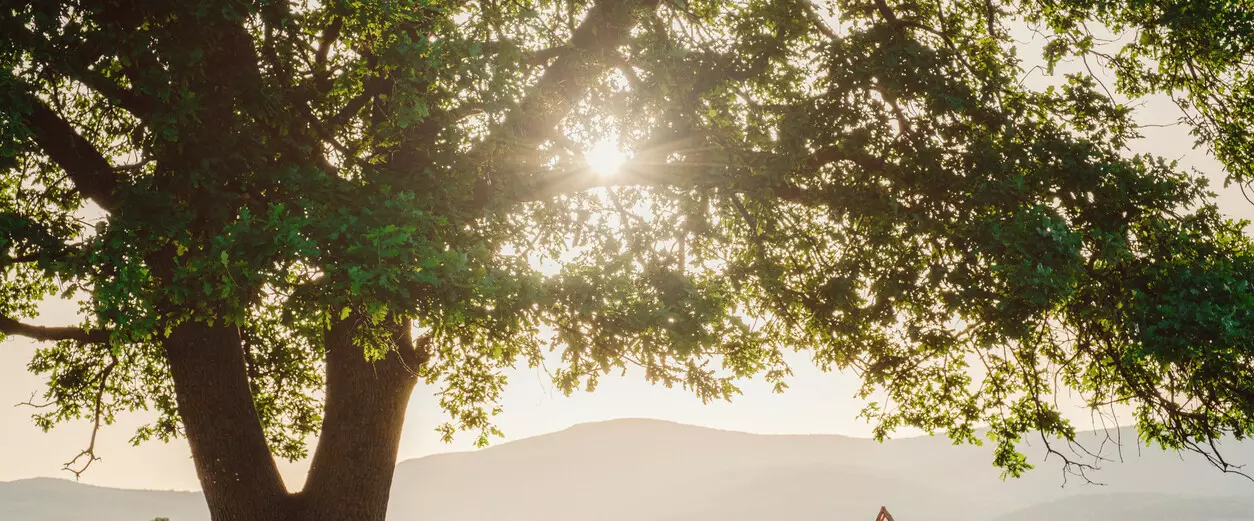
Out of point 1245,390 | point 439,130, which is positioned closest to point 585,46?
point 439,130

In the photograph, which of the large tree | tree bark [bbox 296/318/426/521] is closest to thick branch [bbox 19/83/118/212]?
the large tree

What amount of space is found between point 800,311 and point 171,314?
8467 mm

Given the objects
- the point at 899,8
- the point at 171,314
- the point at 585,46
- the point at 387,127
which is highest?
the point at 899,8

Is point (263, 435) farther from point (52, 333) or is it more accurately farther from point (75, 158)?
point (75, 158)

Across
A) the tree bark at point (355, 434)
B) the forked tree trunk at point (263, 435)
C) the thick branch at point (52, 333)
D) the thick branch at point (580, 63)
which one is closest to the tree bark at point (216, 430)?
the forked tree trunk at point (263, 435)

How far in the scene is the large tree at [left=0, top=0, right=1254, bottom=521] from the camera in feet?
23.8

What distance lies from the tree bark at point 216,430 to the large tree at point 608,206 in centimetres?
3

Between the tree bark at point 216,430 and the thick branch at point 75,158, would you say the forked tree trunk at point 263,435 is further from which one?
the thick branch at point 75,158

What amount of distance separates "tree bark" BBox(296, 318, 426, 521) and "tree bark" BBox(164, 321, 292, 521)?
0.53 meters

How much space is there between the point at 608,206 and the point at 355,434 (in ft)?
15.4

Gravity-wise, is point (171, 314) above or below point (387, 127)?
below

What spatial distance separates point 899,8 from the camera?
1136 centimetres

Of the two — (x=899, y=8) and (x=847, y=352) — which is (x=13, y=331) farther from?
(x=899, y=8)

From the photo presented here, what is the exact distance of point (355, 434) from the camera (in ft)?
31.1
